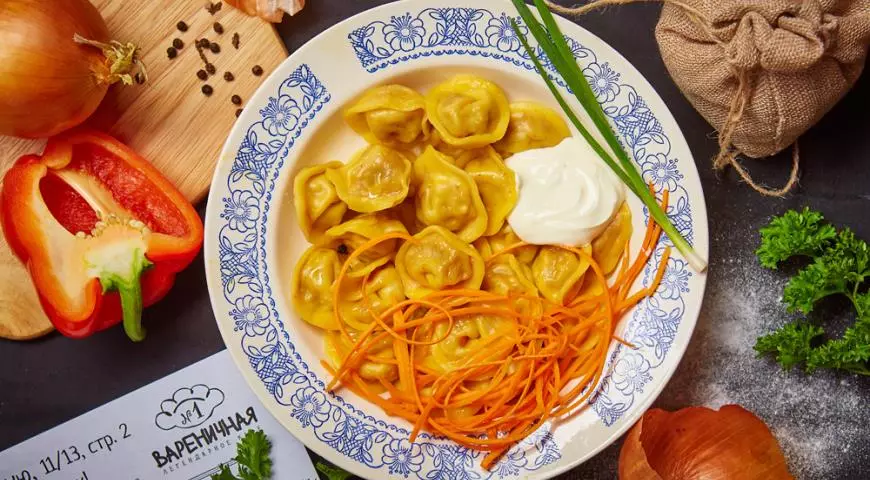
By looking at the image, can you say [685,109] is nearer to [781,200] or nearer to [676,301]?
[781,200]

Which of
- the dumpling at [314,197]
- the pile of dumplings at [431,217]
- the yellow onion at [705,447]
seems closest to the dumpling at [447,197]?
the pile of dumplings at [431,217]

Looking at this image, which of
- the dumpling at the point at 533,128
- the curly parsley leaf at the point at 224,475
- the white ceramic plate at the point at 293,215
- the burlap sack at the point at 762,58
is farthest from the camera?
the curly parsley leaf at the point at 224,475

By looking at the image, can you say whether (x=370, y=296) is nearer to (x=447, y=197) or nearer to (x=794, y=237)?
(x=447, y=197)

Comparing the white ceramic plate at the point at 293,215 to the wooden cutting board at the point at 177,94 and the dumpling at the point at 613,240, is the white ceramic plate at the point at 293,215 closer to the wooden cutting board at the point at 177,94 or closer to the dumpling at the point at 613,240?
the dumpling at the point at 613,240

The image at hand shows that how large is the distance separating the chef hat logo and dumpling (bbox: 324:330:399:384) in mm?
417

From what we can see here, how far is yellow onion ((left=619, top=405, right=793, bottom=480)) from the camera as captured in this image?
1.93 meters

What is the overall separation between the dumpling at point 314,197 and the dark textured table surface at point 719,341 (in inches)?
16.7

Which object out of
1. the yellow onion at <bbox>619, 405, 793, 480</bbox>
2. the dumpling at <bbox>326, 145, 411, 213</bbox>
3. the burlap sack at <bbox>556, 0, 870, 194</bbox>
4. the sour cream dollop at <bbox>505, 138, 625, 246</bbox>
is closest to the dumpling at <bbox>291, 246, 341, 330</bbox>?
the dumpling at <bbox>326, 145, 411, 213</bbox>

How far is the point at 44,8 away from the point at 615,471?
6.74 feet

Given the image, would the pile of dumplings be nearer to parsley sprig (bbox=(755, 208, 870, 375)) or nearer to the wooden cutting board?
the wooden cutting board

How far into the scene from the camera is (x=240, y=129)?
1.91m

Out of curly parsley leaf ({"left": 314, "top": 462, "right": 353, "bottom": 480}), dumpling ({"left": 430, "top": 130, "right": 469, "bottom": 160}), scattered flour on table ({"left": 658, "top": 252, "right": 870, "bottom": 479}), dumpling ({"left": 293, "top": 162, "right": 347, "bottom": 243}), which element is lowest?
scattered flour on table ({"left": 658, "top": 252, "right": 870, "bottom": 479})

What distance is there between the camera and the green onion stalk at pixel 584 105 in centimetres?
184

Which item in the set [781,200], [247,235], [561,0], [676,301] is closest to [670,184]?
[676,301]
